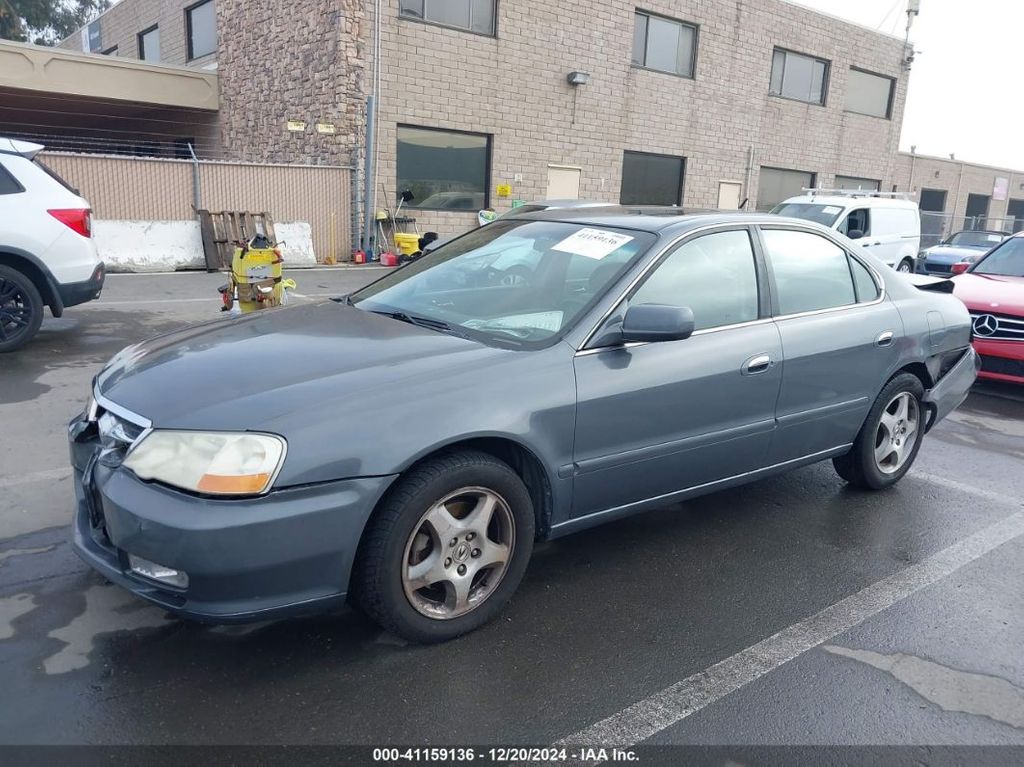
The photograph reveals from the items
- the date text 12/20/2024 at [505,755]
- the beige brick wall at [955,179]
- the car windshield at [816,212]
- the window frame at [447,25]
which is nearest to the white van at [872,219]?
the car windshield at [816,212]

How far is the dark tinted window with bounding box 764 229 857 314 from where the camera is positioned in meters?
4.28

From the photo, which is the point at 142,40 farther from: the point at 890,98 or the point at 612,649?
the point at 612,649

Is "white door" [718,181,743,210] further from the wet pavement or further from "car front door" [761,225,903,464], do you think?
the wet pavement

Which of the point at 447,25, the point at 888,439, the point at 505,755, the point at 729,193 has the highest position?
the point at 447,25

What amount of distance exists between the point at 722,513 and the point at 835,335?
3.80ft

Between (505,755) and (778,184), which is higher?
(778,184)

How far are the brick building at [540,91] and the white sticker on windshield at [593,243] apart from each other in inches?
Result: 542

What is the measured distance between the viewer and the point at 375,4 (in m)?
Answer: 16.2

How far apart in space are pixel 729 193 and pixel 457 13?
32.9 ft

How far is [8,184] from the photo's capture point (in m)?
7.29

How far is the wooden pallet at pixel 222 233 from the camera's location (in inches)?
554

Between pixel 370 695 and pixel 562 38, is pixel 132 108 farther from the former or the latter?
pixel 370 695

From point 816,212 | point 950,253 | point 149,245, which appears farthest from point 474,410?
point 950,253

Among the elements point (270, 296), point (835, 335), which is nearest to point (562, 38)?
point (270, 296)
